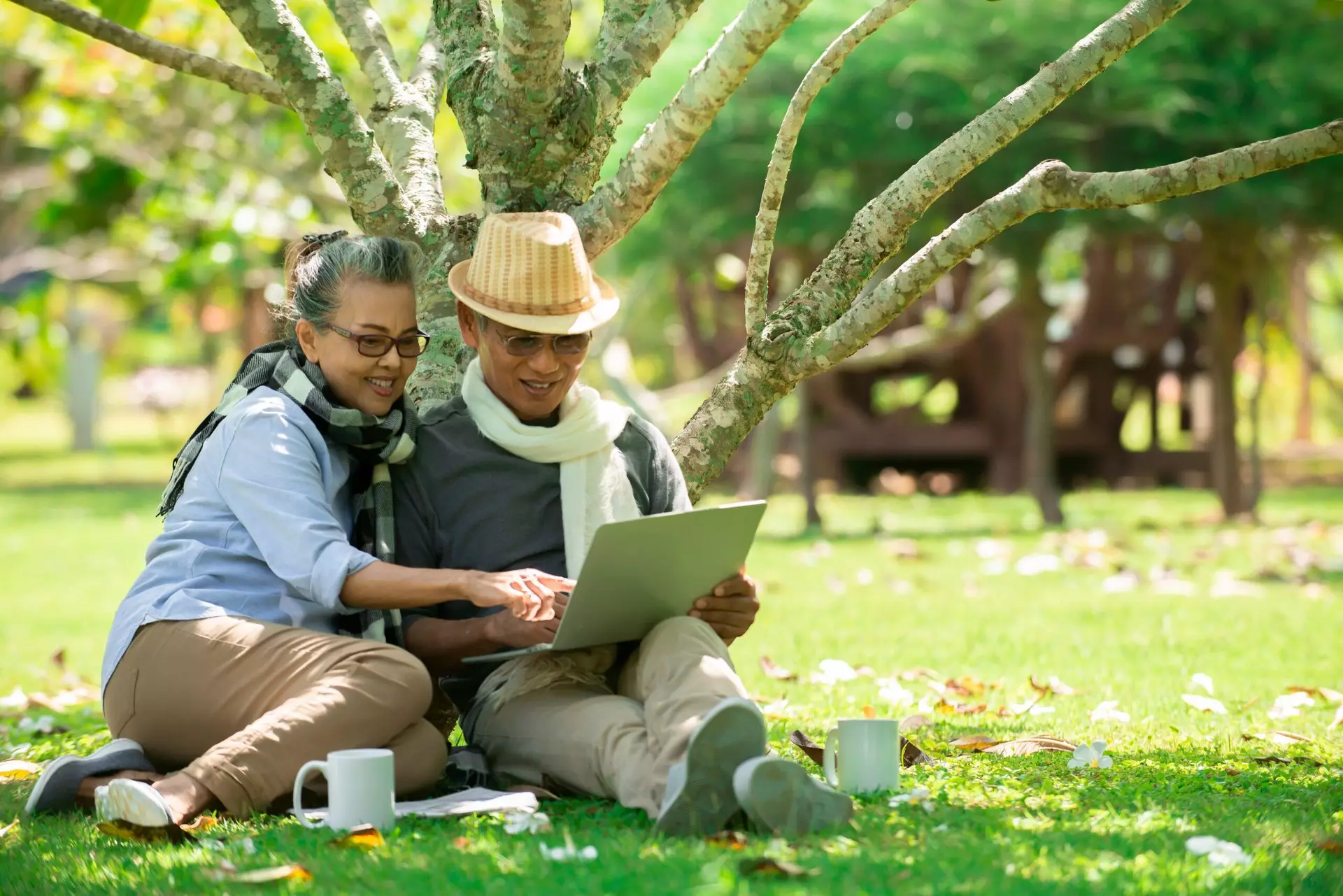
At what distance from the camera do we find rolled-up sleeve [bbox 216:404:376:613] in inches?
119

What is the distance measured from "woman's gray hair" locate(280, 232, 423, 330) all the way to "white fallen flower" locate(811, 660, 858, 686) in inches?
82.7

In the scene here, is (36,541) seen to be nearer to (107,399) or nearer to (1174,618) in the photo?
(1174,618)

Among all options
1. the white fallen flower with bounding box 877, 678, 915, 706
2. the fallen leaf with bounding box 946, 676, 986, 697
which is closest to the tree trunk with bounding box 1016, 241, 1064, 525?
the fallen leaf with bounding box 946, 676, 986, 697

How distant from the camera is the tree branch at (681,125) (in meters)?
3.61

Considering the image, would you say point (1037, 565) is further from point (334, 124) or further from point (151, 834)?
point (151, 834)

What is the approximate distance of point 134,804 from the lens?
277 centimetres

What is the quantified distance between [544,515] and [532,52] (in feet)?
3.85

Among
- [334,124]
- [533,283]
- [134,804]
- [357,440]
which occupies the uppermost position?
[334,124]

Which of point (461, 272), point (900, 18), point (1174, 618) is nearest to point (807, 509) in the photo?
point (900, 18)

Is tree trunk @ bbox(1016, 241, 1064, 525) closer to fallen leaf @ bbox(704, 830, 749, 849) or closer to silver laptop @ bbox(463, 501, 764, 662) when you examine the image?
silver laptop @ bbox(463, 501, 764, 662)

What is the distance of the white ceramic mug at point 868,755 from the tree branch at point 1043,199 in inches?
40.1

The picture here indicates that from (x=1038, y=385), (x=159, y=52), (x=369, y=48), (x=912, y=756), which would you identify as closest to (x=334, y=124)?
(x=369, y=48)

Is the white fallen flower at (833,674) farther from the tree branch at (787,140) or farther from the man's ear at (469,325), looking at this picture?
the man's ear at (469,325)

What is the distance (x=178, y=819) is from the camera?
2.78 metres
